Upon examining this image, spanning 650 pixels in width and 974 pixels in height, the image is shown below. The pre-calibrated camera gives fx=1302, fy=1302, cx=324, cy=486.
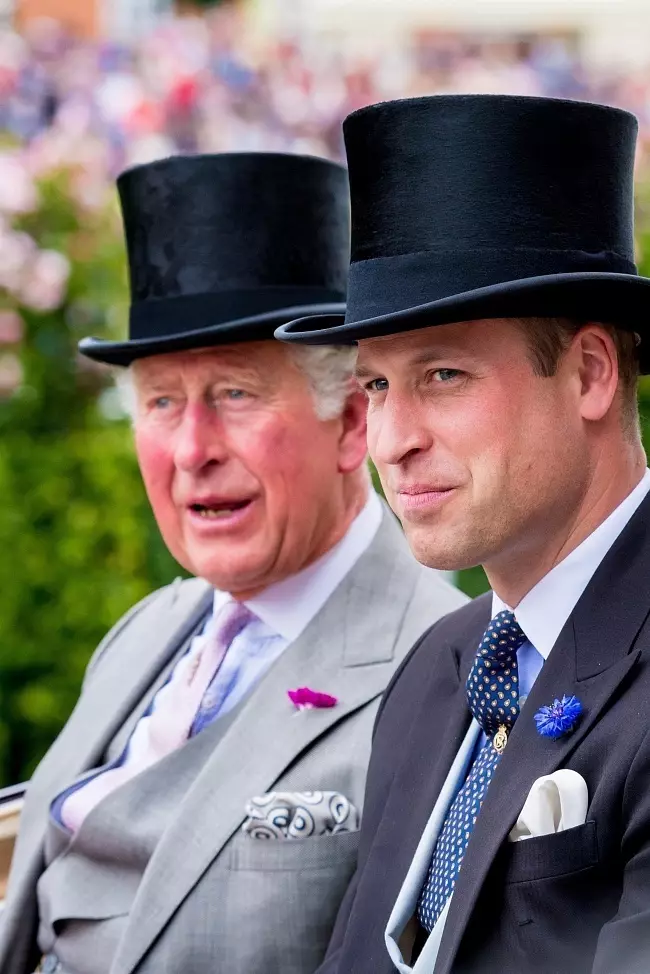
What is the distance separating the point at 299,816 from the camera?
2.46 metres

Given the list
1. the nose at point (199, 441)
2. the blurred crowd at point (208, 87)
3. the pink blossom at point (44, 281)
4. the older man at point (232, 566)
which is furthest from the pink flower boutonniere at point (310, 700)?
the blurred crowd at point (208, 87)

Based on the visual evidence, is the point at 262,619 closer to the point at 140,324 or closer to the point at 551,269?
the point at 140,324

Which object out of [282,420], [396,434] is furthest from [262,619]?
[396,434]

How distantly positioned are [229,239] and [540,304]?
1180 millimetres

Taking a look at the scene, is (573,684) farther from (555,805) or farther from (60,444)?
(60,444)

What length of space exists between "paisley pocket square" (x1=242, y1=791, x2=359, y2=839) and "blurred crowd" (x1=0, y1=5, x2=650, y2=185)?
4.04m

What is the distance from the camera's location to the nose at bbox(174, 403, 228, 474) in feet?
9.14

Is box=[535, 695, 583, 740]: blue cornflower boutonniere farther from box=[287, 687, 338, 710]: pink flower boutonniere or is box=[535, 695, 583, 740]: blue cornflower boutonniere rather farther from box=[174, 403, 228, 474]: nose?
box=[174, 403, 228, 474]: nose

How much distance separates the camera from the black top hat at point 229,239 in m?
2.86

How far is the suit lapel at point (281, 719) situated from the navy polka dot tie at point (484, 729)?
58 centimetres

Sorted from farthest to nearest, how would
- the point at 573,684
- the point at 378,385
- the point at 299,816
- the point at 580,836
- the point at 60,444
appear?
the point at 60,444 < the point at 299,816 < the point at 378,385 < the point at 573,684 < the point at 580,836

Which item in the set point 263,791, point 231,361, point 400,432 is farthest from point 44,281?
point 400,432

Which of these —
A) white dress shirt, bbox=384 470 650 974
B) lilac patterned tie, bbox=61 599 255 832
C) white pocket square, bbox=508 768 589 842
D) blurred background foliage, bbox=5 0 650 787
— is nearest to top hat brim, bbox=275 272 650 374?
white dress shirt, bbox=384 470 650 974

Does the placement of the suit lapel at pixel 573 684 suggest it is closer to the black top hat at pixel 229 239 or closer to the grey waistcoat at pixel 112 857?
the grey waistcoat at pixel 112 857
